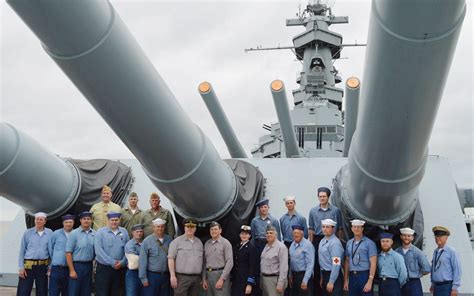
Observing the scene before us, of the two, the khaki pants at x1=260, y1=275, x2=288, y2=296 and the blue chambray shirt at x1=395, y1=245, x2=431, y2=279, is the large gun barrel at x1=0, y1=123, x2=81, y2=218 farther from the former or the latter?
the blue chambray shirt at x1=395, y1=245, x2=431, y2=279

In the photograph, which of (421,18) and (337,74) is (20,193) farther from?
(337,74)

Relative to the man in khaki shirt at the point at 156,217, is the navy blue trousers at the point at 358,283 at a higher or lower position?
lower

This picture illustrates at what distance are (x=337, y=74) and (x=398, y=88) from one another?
14.5m

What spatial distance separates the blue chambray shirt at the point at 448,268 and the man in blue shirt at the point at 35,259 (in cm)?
363

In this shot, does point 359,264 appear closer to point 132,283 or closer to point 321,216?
point 321,216

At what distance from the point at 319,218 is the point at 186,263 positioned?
1.31 metres

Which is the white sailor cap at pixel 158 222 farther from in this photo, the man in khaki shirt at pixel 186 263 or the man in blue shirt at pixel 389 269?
the man in blue shirt at pixel 389 269

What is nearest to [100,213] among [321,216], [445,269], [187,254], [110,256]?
[110,256]

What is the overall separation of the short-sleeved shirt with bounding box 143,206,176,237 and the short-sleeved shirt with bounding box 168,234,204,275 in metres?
0.40

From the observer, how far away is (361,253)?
165 inches

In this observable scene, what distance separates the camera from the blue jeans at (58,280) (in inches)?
185

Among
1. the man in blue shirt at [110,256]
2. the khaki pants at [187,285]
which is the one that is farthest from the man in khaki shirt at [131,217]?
the khaki pants at [187,285]

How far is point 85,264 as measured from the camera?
471cm

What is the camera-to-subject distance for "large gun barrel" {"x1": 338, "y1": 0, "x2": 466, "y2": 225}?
205 cm
